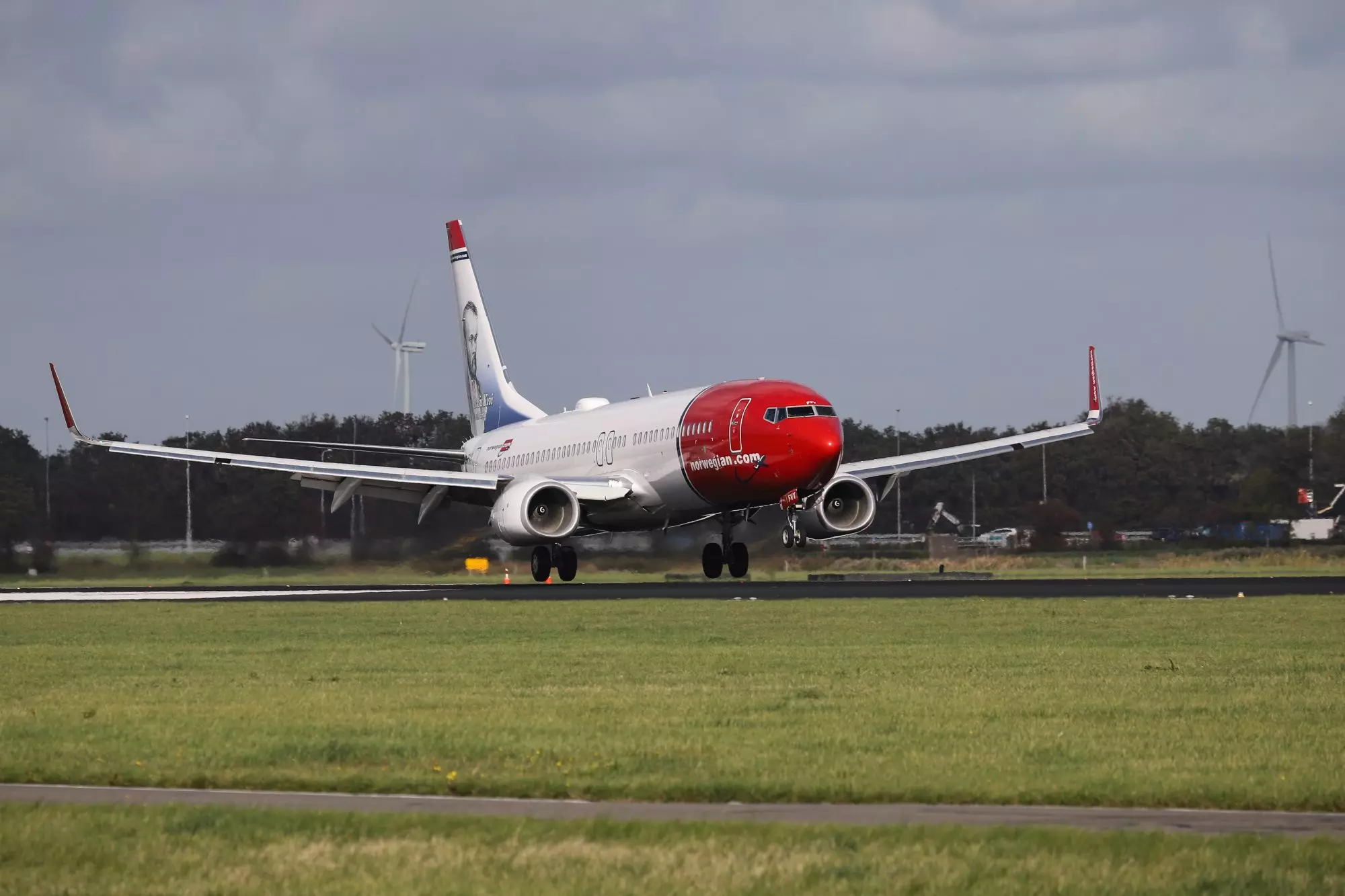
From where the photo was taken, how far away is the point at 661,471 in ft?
164

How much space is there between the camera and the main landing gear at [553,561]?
176ft

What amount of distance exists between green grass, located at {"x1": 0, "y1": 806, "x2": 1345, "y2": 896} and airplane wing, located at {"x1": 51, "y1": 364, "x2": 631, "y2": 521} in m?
39.6

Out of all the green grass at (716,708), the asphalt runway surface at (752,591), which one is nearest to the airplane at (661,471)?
the asphalt runway surface at (752,591)

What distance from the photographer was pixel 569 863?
33.7ft

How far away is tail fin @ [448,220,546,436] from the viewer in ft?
213

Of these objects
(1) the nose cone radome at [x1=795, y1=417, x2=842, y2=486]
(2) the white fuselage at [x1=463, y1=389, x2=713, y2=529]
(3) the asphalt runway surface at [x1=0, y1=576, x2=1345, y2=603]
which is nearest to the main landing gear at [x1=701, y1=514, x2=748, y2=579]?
(3) the asphalt runway surface at [x1=0, y1=576, x2=1345, y2=603]

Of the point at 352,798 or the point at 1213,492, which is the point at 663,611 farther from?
the point at 1213,492

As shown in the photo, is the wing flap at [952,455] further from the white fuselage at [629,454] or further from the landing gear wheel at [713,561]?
the white fuselage at [629,454]

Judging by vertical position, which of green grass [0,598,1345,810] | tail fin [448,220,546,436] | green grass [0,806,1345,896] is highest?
tail fin [448,220,546,436]

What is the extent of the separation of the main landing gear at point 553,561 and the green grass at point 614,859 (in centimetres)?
4186

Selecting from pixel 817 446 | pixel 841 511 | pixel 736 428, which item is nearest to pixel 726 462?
pixel 736 428

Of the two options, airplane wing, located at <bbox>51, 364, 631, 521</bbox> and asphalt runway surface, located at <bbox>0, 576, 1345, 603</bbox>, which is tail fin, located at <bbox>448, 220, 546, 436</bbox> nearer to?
airplane wing, located at <bbox>51, 364, 631, 521</bbox>

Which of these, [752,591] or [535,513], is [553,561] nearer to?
[535,513]

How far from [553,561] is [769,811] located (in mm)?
42215
